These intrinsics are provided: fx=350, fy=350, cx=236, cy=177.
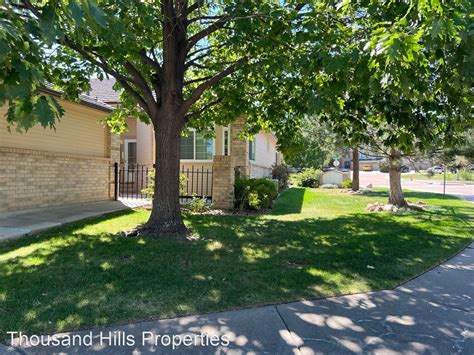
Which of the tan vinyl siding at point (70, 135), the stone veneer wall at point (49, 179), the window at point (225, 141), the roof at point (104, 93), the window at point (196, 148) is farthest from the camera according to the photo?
the roof at point (104, 93)

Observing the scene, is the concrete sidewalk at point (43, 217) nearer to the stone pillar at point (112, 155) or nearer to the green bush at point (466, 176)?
the stone pillar at point (112, 155)

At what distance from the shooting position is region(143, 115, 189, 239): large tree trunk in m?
7.14

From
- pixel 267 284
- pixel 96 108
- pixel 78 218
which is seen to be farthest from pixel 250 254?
pixel 96 108

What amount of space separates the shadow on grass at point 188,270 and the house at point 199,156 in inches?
139

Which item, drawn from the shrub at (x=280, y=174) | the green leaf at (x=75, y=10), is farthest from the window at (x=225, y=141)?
the green leaf at (x=75, y=10)

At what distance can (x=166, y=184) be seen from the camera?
7227mm

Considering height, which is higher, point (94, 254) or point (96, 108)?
point (96, 108)

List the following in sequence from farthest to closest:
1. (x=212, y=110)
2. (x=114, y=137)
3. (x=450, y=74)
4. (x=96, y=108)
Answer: (x=114, y=137) → (x=96, y=108) → (x=212, y=110) → (x=450, y=74)

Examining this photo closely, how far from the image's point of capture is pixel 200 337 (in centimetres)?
320

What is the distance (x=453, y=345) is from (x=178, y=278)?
3.10m

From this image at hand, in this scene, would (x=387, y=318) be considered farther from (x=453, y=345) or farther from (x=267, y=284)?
(x=267, y=284)

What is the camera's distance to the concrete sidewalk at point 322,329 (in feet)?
9.98

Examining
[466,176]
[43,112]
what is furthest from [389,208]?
[466,176]

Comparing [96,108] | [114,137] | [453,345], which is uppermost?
[96,108]
